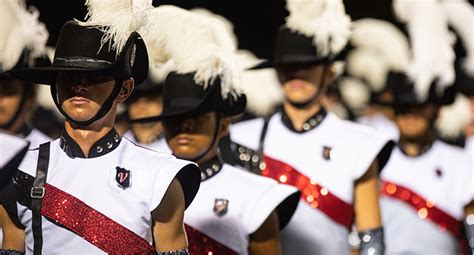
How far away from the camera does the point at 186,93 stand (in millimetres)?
7004

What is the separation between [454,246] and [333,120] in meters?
1.56

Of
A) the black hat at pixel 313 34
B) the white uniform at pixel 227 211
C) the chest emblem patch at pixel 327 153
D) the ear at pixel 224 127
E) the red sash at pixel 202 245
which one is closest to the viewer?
the red sash at pixel 202 245

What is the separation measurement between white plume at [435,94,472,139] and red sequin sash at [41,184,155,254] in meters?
6.94

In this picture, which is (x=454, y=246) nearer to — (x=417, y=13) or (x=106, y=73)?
(x=417, y=13)

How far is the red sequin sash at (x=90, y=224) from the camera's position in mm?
5547

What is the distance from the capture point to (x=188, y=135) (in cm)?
690

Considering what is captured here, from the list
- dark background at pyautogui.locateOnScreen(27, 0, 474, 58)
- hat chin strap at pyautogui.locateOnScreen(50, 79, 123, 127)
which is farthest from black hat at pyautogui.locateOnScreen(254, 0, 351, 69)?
dark background at pyautogui.locateOnScreen(27, 0, 474, 58)

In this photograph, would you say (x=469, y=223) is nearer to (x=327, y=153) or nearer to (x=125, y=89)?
(x=327, y=153)

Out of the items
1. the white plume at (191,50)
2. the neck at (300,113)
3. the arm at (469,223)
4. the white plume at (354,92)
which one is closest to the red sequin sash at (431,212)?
the arm at (469,223)

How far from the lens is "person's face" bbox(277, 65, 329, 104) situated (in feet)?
27.0

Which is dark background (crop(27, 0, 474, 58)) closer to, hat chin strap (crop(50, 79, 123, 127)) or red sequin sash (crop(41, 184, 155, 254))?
hat chin strap (crop(50, 79, 123, 127))

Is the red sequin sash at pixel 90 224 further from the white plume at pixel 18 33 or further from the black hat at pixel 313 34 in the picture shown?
the black hat at pixel 313 34

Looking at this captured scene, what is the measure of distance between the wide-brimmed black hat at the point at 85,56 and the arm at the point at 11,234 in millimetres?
532

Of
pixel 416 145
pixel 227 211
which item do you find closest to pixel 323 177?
pixel 227 211
